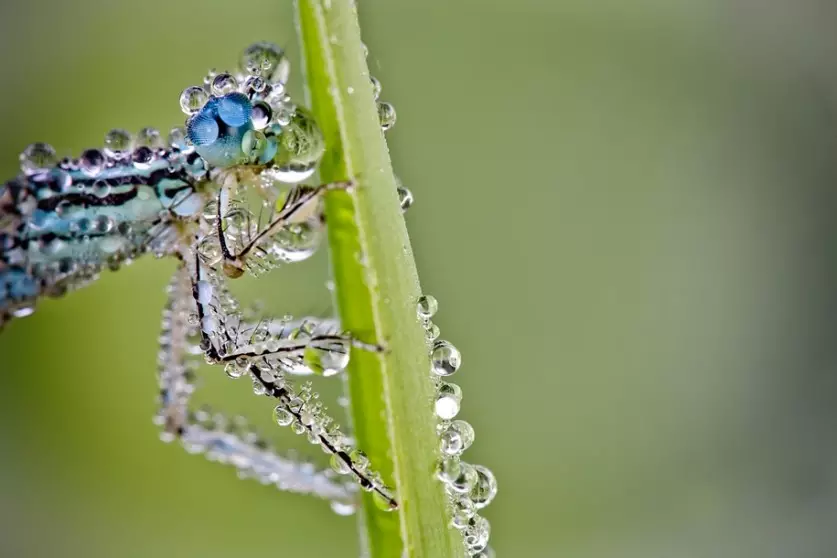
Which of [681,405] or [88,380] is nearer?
[681,405]

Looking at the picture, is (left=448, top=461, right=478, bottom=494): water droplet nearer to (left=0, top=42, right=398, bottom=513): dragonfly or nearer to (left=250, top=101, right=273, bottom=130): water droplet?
(left=0, top=42, right=398, bottom=513): dragonfly

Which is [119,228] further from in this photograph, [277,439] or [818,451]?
[818,451]

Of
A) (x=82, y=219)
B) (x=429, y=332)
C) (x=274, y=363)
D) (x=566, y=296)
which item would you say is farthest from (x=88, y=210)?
(x=566, y=296)

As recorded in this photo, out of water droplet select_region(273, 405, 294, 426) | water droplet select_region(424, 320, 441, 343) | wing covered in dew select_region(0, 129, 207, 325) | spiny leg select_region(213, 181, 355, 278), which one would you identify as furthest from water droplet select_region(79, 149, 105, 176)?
water droplet select_region(424, 320, 441, 343)

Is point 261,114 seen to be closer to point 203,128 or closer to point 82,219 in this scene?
point 203,128

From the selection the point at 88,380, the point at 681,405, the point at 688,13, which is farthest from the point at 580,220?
the point at 88,380

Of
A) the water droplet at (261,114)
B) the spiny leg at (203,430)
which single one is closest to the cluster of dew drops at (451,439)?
the water droplet at (261,114)
